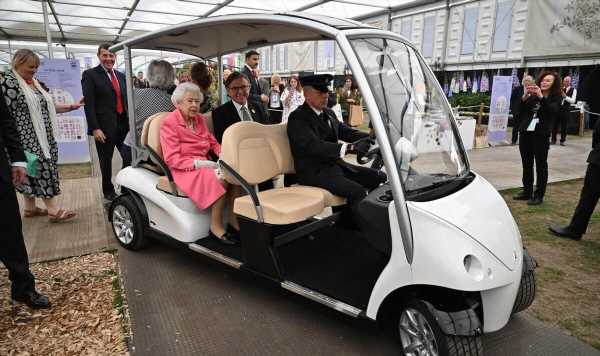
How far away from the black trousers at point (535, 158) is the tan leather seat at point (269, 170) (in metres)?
3.28

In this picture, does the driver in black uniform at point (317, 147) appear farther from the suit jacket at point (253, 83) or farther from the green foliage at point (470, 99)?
the green foliage at point (470, 99)

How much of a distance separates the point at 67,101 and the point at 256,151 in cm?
601

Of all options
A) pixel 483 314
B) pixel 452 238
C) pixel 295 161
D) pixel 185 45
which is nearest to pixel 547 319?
pixel 483 314

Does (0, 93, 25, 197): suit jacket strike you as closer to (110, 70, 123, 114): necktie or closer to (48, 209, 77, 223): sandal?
(48, 209, 77, 223): sandal

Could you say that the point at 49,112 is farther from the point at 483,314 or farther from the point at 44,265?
the point at 483,314

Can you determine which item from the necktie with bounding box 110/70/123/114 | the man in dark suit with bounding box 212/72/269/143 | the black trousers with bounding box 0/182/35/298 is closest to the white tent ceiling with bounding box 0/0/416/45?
the necktie with bounding box 110/70/123/114

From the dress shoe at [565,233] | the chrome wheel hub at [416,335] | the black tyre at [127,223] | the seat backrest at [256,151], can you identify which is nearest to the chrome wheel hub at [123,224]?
the black tyre at [127,223]

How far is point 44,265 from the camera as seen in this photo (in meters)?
3.44

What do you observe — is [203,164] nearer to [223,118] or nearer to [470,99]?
[223,118]

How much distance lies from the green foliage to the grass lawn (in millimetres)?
7967

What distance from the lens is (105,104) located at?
189 inches

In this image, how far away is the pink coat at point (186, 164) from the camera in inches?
128

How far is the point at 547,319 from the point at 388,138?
1786 mm

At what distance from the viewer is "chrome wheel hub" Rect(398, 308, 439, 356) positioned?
2.04m
